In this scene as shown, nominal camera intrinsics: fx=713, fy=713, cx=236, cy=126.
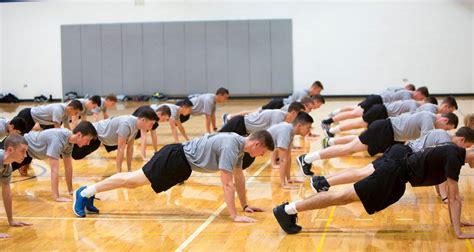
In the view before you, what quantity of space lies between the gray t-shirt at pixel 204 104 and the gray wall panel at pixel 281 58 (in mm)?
10632

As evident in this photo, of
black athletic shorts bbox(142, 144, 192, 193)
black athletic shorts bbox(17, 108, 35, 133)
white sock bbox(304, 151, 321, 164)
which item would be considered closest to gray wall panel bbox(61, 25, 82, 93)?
black athletic shorts bbox(17, 108, 35, 133)

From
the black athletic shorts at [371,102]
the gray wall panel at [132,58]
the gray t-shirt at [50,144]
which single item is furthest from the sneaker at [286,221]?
the gray wall panel at [132,58]

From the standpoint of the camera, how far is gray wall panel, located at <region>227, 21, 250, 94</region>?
25.7 meters

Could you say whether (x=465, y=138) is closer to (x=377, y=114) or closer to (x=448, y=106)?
(x=448, y=106)

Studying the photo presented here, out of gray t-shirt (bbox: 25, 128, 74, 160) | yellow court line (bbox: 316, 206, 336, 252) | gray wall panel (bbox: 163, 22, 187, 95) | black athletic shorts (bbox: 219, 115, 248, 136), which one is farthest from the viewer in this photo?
gray wall panel (bbox: 163, 22, 187, 95)

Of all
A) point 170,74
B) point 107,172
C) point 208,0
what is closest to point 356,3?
point 208,0

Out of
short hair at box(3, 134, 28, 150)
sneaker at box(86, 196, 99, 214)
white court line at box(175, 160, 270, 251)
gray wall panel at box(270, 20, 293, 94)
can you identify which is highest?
gray wall panel at box(270, 20, 293, 94)

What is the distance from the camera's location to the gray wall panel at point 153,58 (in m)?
26.3

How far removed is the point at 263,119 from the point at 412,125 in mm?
2575

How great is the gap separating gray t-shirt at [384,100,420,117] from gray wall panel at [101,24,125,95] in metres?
15.2

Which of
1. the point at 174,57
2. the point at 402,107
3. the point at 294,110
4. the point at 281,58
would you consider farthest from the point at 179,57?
the point at 294,110

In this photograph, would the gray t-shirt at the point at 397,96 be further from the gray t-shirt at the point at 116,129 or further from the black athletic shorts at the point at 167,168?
the black athletic shorts at the point at 167,168

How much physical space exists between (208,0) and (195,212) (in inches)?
739

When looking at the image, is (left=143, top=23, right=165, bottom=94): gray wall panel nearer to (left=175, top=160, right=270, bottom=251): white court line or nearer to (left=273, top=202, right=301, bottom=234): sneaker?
(left=175, top=160, right=270, bottom=251): white court line
